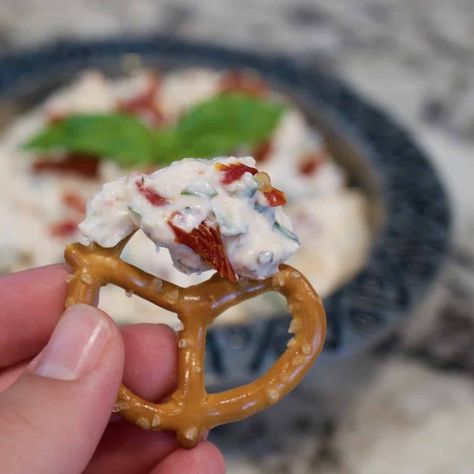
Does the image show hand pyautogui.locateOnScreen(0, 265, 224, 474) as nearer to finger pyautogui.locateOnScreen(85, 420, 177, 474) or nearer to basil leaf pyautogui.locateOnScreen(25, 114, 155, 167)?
finger pyautogui.locateOnScreen(85, 420, 177, 474)

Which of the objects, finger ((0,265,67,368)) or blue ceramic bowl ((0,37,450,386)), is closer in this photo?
finger ((0,265,67,368))

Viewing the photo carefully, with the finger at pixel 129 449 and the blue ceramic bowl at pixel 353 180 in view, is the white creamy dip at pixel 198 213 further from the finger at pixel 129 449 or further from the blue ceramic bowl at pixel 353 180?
A: the blue ceramic bowl at pixel 353 180

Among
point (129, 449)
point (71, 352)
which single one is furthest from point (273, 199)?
point (129, 449)

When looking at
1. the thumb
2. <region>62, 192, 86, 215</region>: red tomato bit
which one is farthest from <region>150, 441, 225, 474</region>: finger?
<region>62, 192, 86, 215</region>: red tomato bit

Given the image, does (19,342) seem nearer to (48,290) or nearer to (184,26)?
(48,290)

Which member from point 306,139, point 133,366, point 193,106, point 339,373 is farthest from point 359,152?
point 133,366

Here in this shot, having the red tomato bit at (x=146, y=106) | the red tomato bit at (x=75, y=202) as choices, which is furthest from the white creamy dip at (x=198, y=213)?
the red tomato bit at (x=146, y=106)
